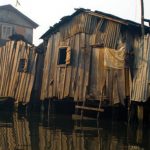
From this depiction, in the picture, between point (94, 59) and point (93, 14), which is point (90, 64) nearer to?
point (94, 59)

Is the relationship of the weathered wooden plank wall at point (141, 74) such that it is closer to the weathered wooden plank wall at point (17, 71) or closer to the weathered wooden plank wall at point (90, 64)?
the weathered wooden plank wall at point (90, 64)

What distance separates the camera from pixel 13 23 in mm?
36219

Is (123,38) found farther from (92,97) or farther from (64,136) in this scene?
(64,136)

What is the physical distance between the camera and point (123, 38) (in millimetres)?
18281

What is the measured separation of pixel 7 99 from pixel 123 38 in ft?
37.6

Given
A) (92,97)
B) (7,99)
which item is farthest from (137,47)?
(7,99)

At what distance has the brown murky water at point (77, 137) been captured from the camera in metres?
10.6

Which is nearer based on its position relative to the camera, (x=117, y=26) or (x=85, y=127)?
(x=85, y=127)

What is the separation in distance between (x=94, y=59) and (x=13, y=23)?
1994cm

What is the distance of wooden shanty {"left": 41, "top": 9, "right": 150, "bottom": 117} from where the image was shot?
1752 cm

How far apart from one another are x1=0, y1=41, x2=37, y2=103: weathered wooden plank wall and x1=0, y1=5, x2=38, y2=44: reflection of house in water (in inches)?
398

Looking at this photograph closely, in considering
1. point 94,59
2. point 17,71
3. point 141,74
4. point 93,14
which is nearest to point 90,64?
point 94,59

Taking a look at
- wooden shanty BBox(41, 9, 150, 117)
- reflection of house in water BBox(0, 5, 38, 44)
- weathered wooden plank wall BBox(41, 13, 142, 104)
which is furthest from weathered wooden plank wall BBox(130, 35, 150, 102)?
reflection of house in water BBox(0, 5, 38, 44)

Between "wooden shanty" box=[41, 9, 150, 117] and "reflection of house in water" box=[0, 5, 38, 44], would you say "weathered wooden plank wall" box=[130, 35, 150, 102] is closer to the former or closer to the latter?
"wooden shanty" box=[41, 9, 150, 117]
